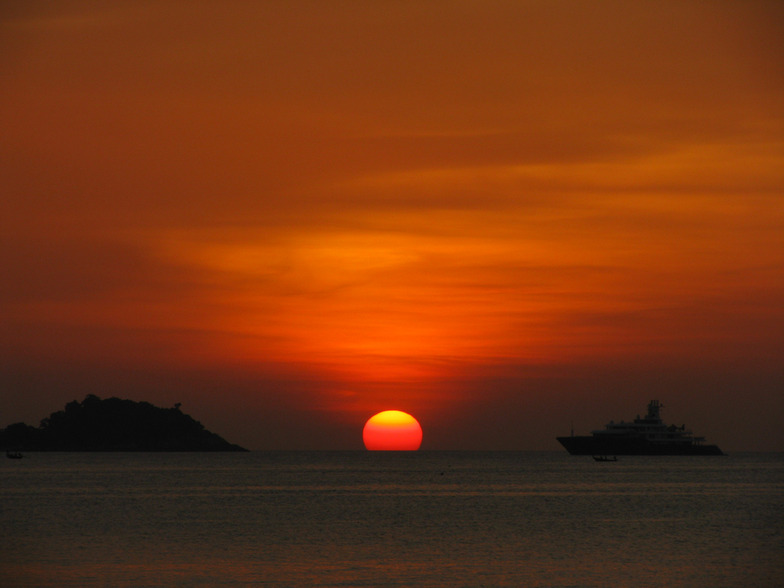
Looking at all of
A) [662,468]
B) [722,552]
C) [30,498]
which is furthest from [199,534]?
[662,468]

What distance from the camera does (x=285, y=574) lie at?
→ 1928 inches

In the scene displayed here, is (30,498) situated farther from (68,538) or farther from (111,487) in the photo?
(68,538)

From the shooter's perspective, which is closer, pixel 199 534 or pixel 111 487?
pixel 199 534

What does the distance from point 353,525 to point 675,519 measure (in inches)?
981

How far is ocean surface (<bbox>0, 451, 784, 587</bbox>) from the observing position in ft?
160

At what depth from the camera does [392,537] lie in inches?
2557

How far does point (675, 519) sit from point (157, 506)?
4366 cm

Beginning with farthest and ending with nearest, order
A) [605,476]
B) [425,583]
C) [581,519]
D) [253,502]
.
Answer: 1. [605,476]
2. [253,502]
3. [581,519]
4. [425,583]

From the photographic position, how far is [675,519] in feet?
262

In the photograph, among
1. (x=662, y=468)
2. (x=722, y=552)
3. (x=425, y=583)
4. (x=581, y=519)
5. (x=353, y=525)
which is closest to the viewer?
(x=425, y=583)

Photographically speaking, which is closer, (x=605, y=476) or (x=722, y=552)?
(x=722, y=552)

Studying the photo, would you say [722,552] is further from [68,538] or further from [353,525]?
[68,538]

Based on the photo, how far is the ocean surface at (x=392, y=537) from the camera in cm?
4869

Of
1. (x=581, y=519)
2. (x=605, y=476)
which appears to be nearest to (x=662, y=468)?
(x=605, y=476)
